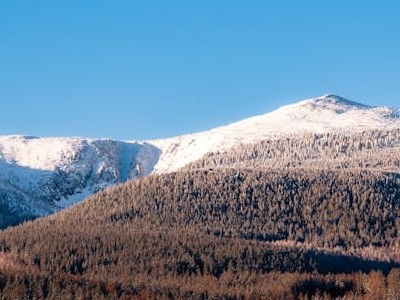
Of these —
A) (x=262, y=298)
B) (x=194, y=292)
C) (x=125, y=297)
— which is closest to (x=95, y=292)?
(x=125, y=297)

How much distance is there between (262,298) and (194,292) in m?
13.8

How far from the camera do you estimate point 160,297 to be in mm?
192125

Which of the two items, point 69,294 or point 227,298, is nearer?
point 69,294

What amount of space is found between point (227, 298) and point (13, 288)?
42.6m

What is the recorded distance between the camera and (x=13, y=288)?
618 feet

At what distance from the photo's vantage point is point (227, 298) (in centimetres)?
19675

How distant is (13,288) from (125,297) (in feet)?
71.1

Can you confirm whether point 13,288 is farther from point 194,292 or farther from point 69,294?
point 194,292

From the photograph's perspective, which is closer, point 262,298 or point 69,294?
point 69,294

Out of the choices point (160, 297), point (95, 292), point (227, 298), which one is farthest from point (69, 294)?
point (227, 298)

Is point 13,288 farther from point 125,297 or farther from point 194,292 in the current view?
point 194,292

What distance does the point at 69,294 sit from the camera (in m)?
183

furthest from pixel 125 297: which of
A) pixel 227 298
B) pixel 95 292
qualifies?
pixel 227 298

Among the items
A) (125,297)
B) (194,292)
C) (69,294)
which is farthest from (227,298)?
(69,294)
